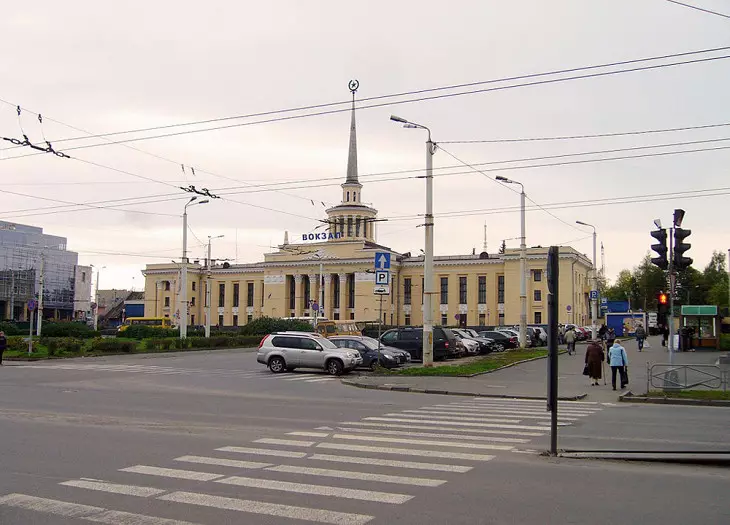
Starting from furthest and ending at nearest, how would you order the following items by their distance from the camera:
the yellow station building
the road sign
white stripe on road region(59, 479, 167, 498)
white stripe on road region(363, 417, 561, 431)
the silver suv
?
1. the yellow station building
2. the silver suv
3. the road sign
4. white stripe on road region(363, 417, 561, 431)
5. white stripe on road region(59, 479, 167, 498)

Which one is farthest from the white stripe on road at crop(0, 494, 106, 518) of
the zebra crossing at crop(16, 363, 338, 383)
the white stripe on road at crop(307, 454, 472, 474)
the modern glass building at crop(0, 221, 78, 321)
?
the modern glass building at crop(0, 221, 78, 321)

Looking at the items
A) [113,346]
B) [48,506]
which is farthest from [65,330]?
[48,506]

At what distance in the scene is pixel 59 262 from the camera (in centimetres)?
11138

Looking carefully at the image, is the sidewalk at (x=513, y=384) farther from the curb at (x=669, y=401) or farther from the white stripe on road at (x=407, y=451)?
the white stripe on road at (x=407, y=451)

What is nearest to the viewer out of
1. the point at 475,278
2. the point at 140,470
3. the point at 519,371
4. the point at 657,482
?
the point at 657,482

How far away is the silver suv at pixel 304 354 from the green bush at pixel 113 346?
16.3m

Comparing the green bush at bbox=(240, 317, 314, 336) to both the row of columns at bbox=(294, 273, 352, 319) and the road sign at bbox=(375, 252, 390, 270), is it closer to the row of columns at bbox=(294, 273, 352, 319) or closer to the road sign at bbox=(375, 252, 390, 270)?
the road sign at bbox=(375, 252, 390, 270)

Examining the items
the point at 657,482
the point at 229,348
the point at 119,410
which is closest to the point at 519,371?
the point at 119,410

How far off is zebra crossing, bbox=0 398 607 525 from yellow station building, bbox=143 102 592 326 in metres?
74.0

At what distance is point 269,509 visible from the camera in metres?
7.12

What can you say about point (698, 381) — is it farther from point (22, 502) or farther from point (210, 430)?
point (22, 502)

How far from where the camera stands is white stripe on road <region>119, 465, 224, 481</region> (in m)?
8.64

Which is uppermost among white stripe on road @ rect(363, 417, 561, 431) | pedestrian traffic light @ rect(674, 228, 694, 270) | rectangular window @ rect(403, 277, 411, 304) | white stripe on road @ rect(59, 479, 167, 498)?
rectangular window @ rect(403, 277, 411, 304)

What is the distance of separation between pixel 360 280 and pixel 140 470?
88093 millimetres
